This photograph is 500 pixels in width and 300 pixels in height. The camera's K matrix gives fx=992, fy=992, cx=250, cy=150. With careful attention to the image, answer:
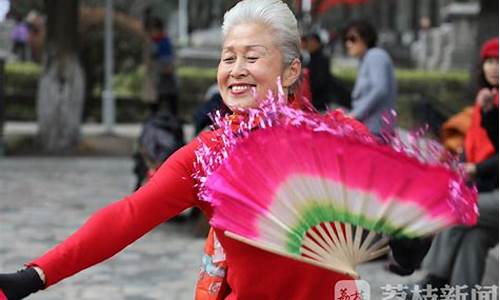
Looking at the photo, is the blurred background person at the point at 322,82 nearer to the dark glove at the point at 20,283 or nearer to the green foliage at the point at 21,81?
the dark glove at the point at 20,283

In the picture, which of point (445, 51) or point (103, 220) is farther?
point (445, 51)

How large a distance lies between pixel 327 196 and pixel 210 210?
443mm

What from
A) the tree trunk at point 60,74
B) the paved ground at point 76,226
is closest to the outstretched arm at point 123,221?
the paved ground at point 76,226

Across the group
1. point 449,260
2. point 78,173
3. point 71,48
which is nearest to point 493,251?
point 449,260

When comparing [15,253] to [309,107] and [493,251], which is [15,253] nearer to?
[493,251]

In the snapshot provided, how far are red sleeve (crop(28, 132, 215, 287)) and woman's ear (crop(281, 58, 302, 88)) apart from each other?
29 centimetres

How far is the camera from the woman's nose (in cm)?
257

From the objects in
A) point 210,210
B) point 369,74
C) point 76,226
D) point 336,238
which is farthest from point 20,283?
point 76,226

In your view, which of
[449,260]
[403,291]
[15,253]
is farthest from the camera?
[15,253]

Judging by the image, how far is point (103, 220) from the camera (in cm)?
250

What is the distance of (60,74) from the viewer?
43.0 ft

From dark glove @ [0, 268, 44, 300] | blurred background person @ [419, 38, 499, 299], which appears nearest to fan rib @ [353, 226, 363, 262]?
dark glove @ [0, 268, 44, 300]

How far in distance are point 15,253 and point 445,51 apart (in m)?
20.1

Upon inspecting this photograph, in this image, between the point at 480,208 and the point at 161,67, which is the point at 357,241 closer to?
the point at 480,208
